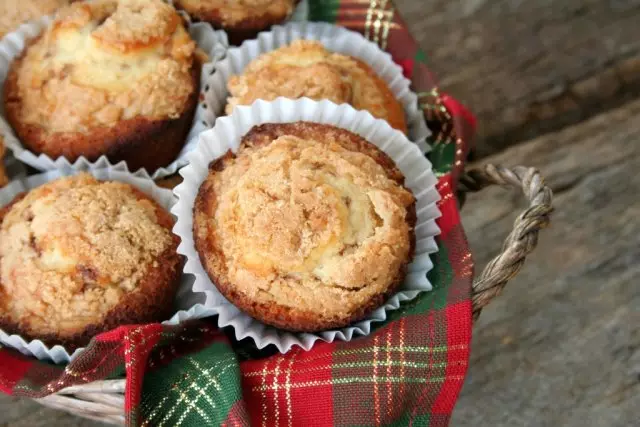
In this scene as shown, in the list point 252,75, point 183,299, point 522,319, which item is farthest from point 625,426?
point 252,75

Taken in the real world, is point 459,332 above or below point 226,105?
below

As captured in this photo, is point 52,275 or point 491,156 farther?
point 491,156

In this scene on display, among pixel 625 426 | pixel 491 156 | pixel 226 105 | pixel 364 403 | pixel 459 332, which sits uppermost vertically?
pixel 226 105

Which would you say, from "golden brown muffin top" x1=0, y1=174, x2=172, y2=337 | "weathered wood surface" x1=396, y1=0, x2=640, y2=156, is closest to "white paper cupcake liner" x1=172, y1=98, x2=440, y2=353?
"golden brown muffin top" x1=0, y1=174, x2=172, y2=337

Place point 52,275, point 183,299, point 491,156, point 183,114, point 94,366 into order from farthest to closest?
1. point 491,156
2. point 183,114
3. point 183,299
4. point 52,275
5. point 94,366

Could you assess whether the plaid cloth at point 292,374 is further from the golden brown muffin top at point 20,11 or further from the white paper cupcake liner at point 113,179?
the golden brown muffin top at point 20,11

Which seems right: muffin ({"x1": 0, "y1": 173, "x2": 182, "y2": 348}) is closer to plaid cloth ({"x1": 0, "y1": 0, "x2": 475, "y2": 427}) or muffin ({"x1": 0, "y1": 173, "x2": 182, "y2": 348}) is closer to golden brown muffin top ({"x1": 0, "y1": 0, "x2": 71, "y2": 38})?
plaid cloth ({"x1": 0, "y1": 0, "x2": 475, "y2": 427})

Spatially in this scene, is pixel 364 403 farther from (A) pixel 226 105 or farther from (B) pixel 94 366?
(A) pixel 226 105
